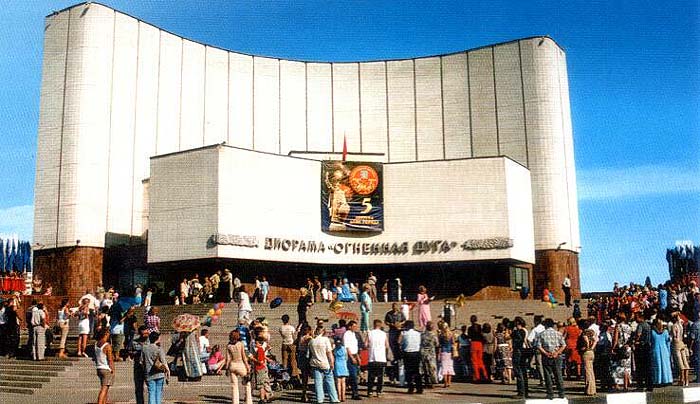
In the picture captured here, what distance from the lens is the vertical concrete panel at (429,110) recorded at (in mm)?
51250

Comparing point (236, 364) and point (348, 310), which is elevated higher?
point (348, 310)

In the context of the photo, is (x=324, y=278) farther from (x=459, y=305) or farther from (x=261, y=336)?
(x=261, y=336)

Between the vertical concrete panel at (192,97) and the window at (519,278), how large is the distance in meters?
20.3

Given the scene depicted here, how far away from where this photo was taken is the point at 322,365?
15984mm

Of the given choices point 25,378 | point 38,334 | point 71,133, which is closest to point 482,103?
point 71,133

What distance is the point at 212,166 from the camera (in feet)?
128

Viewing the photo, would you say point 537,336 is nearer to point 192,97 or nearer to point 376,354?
point 376,354

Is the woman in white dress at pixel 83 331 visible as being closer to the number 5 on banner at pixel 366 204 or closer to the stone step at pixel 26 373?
the stone step at pixel 26 373

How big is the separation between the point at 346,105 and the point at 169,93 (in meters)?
12.0

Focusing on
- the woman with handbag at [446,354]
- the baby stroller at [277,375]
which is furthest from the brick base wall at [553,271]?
the baby stroller at [277,375]

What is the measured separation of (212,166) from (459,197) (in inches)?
531

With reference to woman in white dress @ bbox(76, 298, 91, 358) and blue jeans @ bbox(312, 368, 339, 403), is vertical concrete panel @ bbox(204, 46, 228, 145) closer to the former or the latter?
woman in white dress @ bbox(76, 298, 91, 358)

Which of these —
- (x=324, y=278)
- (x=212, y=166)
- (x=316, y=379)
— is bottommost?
(x=316, y=379)

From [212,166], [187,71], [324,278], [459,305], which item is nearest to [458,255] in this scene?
[324,278]
